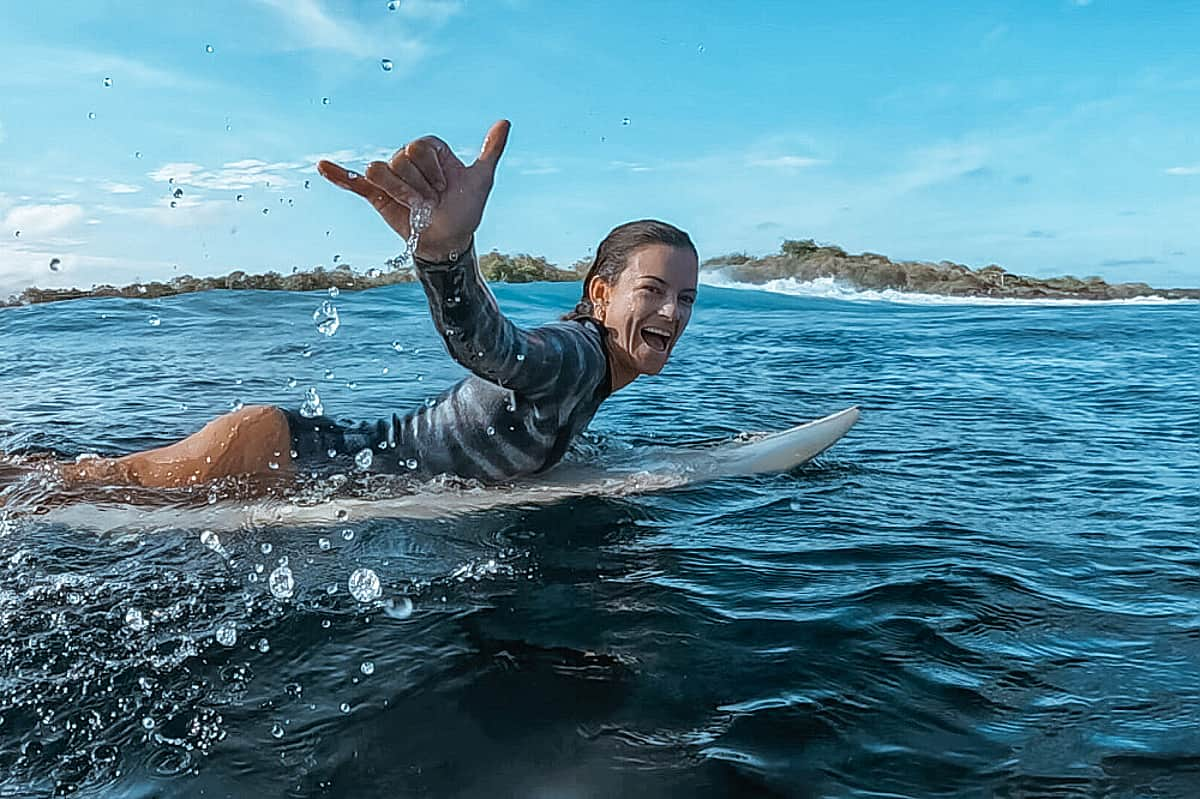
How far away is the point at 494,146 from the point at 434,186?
7.5 inches

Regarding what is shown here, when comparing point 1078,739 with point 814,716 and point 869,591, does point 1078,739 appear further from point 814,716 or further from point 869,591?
point 869,591

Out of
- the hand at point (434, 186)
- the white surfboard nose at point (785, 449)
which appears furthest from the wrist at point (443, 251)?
the white surfboard nose at point (785, 449)

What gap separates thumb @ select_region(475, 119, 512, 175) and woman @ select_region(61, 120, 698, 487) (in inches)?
19.2

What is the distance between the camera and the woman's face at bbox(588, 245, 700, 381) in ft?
11.7

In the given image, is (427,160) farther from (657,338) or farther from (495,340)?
(657,338)

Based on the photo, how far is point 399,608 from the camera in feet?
8.49

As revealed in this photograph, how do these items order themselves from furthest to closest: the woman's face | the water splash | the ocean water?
the woman's face < the water splash < the ocean water

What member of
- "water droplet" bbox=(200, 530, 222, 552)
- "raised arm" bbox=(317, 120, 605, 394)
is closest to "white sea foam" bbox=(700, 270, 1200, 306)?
"water droplet" bbox=(200, 530, 222, 552)

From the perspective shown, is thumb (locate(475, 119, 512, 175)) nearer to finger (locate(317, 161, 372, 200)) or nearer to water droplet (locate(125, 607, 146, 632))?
finger (locate(317, 161, 372, 200))

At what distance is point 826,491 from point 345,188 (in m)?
2.42

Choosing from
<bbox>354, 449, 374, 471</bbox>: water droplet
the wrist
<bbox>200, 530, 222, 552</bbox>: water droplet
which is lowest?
<bbox>200, 530, 222, 552</bbox>: water droplet

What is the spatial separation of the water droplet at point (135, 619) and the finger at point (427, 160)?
4.10 feet

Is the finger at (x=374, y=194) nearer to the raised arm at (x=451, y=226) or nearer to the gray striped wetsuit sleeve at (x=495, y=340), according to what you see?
the raised arm at (x=451, y=226)

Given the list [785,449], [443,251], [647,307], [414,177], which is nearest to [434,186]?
[414,177]
